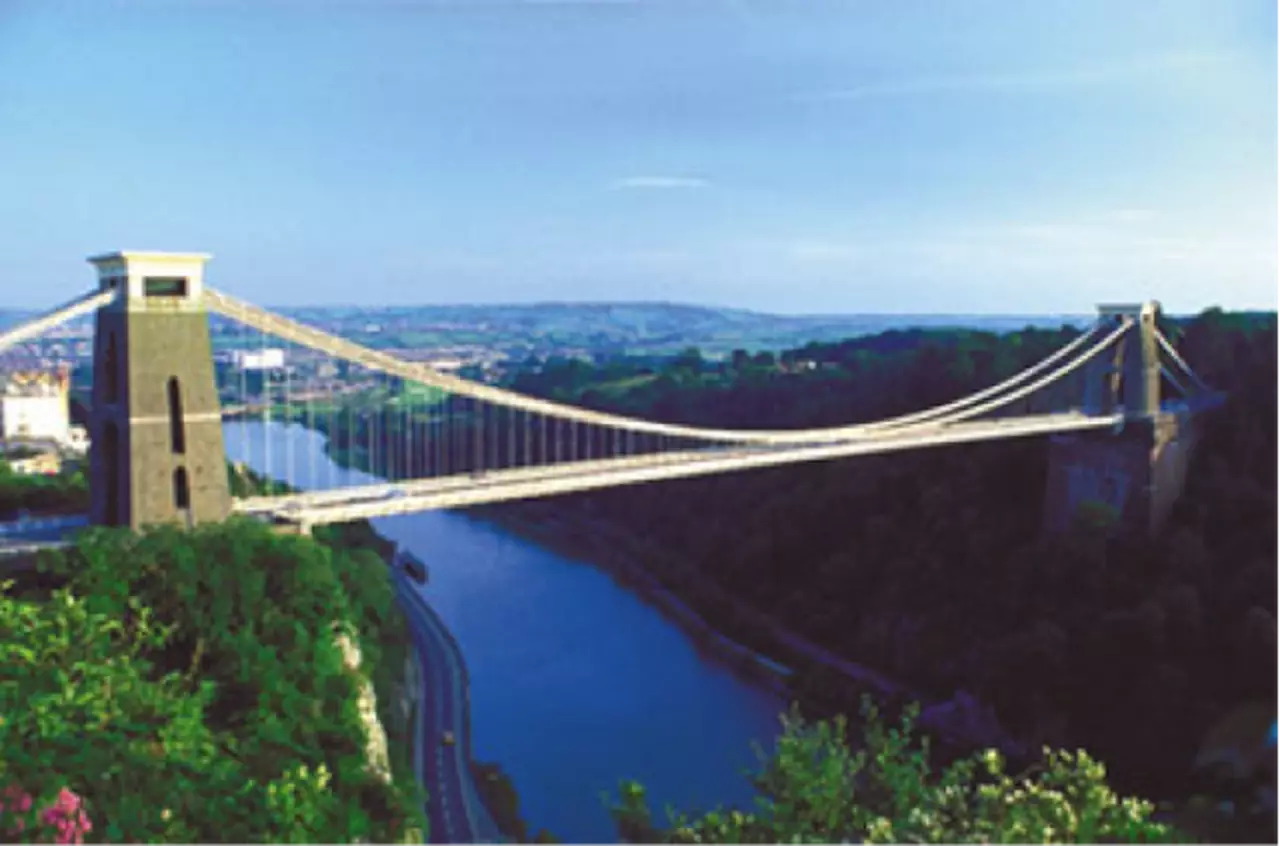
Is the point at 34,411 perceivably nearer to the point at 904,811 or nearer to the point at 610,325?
the point at 904,811

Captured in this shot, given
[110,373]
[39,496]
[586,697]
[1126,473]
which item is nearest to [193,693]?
[110,373]

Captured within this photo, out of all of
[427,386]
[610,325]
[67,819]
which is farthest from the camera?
[610,325]

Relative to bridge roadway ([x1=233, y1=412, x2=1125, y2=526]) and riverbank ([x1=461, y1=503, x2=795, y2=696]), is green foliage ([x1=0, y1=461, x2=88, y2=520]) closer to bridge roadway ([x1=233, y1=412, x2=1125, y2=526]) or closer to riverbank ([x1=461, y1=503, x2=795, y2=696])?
bridge roadway ([x1=233, y1=412, x2=1125, y2=526])

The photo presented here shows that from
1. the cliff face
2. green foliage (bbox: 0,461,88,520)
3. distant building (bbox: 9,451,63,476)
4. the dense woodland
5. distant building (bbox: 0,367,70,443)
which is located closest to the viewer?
the cliff face

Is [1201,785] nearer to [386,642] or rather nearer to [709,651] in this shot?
[709,651]

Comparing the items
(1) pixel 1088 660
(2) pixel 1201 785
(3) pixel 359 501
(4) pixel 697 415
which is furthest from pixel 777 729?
(4) pixel 697 415

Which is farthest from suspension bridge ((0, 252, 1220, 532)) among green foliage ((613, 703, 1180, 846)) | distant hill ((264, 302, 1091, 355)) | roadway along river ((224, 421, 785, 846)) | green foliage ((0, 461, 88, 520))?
distant hill ((264, 302, 1091, 355))
